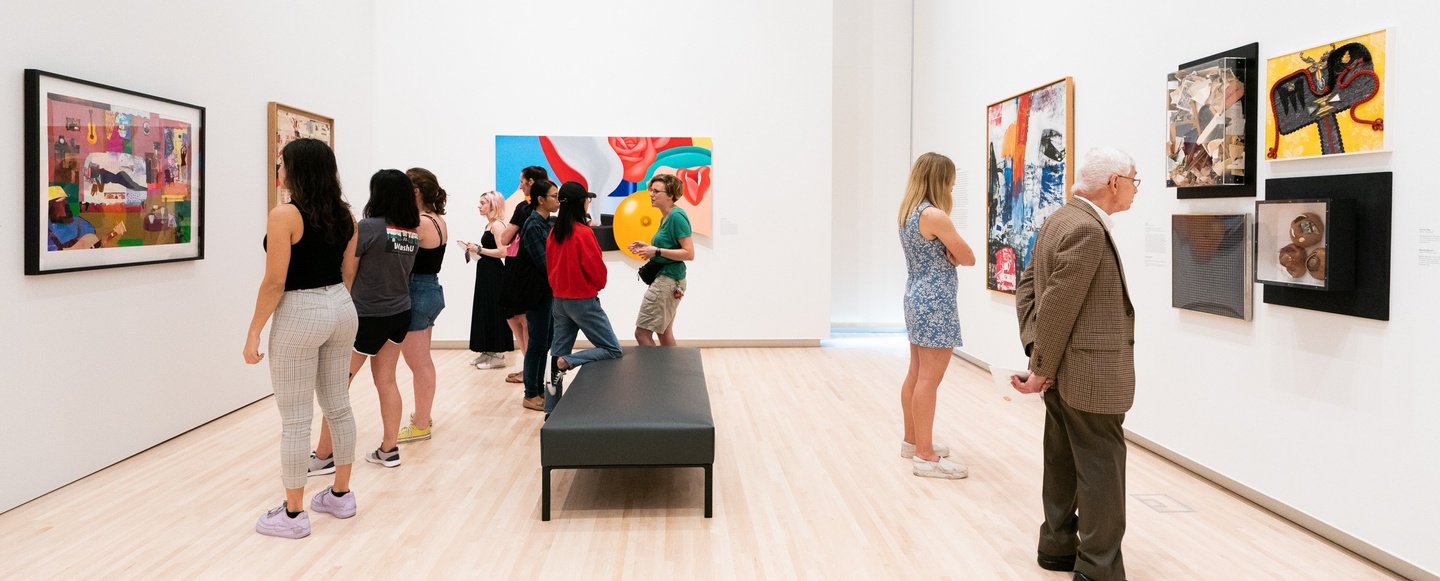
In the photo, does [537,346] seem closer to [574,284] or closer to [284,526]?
[574,284]

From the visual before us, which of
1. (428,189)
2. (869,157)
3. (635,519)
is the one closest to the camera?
(635,519)

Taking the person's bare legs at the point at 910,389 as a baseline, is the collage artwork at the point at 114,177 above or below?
above

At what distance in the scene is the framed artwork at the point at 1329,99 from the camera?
139 inches

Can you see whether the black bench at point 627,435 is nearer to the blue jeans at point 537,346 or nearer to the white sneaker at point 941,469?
the white sneaker at point 941,469

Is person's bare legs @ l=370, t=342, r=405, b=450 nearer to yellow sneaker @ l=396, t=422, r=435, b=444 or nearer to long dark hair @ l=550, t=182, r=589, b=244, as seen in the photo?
yellow sneaker @ l=396, t=422, r=435, b=444

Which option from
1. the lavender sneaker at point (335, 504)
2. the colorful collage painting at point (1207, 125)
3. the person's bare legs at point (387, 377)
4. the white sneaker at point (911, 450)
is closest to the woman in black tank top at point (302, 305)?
the lavender sneaker at point (335, 504)

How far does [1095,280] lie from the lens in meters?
3.08

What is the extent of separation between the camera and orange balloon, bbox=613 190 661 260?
9.28 meters

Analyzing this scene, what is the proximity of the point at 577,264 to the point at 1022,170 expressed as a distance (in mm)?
3798

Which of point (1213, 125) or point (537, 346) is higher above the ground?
point (1213, 125)

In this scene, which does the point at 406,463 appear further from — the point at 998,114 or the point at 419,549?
the point at 998,114

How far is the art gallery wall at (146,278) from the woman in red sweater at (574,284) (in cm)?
226

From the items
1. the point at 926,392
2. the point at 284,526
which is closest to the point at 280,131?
the point at 284,526

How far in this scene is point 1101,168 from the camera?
124 inches
